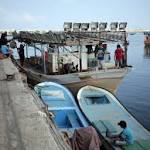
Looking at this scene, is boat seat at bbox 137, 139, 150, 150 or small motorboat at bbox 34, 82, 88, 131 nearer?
boat seat at bbox 137, 139, 150, 150

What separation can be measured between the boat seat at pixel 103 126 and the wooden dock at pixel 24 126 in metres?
4.15

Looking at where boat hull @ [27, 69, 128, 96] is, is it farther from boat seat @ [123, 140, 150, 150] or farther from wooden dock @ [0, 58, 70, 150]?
wooden dock @ [0, 58, 70, 150]

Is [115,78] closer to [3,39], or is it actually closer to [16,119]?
[3,39]

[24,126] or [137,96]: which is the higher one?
[24,126]

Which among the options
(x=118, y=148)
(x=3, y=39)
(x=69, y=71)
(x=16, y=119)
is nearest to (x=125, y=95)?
(x=69, y=71)

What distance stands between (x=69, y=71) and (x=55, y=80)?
1218 mm

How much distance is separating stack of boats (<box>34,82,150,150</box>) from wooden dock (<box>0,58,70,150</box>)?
307 cm

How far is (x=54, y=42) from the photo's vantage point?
67.5 feet

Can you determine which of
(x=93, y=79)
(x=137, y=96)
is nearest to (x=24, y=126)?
(x=93, y=79)

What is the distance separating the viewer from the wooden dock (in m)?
5.79

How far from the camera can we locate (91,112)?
50.3 ft

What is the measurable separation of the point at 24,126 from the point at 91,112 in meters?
8.87

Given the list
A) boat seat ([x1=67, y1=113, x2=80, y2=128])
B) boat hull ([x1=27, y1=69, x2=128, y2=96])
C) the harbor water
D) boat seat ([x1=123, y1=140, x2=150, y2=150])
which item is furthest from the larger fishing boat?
boat seat ([x1=123, y1=140, x2=150, y2=150])

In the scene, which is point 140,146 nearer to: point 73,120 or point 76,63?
point 73,120
